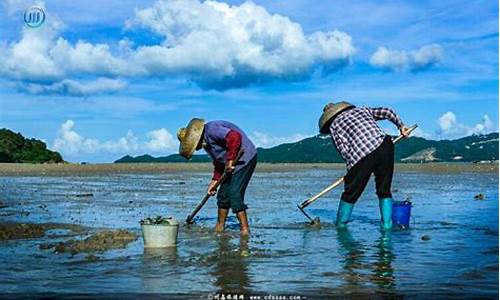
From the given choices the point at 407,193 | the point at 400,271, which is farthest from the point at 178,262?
the point at 407,193

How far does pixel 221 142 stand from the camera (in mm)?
9352

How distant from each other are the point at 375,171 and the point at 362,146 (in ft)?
1.36

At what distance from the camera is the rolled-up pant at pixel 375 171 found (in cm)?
923

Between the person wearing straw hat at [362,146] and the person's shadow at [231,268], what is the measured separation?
5.86 ft

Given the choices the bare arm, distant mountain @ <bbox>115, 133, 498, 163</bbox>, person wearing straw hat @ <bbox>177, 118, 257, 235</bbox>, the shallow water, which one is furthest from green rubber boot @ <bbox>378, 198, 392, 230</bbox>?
distant mountain @ <bbox>115, 133, 498, 163</bbox>

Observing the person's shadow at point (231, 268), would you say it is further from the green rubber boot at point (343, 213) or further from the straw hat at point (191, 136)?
the green rubber boot at point (343, 213)

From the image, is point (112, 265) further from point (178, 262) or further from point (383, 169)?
point (383, 169)

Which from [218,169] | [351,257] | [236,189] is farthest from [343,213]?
[351,257]

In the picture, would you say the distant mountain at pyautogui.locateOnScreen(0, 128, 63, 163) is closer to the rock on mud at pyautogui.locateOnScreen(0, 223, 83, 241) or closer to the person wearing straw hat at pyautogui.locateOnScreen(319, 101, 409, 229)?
the rock on mud at pyautogui.locateOnScreen(0, 223, 83, 241)

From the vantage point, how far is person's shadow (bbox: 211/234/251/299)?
5.70 metres

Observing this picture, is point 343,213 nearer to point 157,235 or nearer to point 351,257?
point 351,257

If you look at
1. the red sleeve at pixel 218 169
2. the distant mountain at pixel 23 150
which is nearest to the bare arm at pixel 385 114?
the red sleeve at pixel 218 169

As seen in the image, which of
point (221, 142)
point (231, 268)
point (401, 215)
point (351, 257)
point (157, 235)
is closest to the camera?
point (231, 268)

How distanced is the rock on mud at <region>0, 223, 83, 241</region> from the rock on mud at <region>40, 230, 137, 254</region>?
0.90 meters
